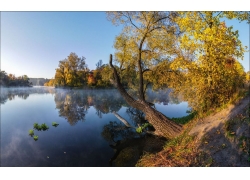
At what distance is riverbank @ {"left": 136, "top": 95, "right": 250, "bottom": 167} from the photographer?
324 cm

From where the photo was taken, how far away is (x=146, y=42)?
8.31 meters

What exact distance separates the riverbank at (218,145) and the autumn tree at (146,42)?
85.8 inches

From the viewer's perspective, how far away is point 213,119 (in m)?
4.85

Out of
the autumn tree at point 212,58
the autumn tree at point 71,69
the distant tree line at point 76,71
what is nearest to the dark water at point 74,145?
the autumn tree at point 212,58

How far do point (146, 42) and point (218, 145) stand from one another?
5.87 metres

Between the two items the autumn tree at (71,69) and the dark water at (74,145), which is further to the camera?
the autumn tree at (71,69)

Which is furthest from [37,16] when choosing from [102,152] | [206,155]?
[206,155]

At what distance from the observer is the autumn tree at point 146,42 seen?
7.31m

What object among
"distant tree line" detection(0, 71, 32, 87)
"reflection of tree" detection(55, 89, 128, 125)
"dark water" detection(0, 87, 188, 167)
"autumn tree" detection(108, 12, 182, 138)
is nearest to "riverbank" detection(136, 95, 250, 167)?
"dark water" detection(0, 87, 188, 167)

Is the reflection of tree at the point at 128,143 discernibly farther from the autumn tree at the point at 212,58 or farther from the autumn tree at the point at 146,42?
the autumn tree at the point at 212,58

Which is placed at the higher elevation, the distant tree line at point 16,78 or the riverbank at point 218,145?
the distant tree line at point 16,78

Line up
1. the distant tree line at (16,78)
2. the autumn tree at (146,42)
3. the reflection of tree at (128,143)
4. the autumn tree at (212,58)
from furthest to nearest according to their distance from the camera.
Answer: the distant tree line at (16,78) < the autumn tree at (146,42) < the reflection of tree at (128,143) < the autumn tree at (212,58)
